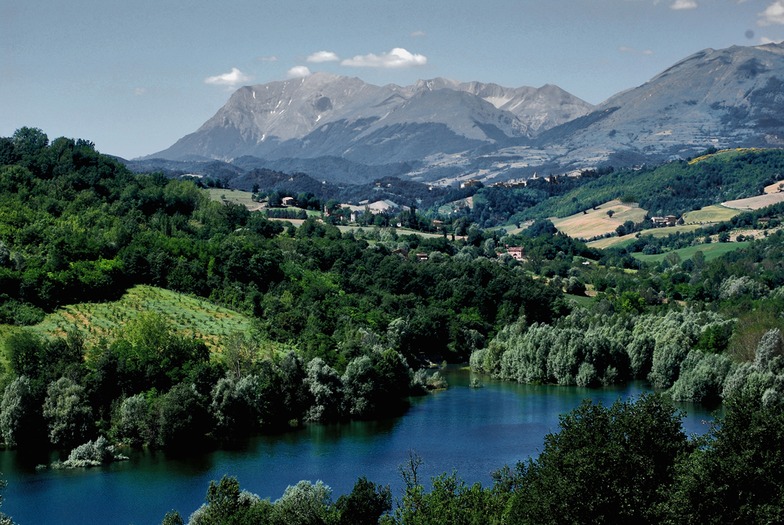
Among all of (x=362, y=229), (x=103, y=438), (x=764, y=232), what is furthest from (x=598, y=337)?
(x=764, y=232)

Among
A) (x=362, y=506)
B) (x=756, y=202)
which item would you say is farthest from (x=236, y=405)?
(x=756, y=202)

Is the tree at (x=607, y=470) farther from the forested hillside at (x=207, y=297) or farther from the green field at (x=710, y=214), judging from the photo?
the green field at (x=710, y=214)

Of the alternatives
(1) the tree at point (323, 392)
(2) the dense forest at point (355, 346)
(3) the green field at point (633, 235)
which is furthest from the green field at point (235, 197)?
(1) the tree at point (323, 392)

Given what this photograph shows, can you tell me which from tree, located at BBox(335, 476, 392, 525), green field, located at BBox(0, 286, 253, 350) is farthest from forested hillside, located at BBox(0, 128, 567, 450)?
tree, located at BBox(335, 476, 392, 525)

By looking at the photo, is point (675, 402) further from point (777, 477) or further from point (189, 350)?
point (777, 477)

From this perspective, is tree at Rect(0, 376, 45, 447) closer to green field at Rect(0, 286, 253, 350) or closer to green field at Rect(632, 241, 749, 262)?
green field at Rect(0, 286, 253, 350)
